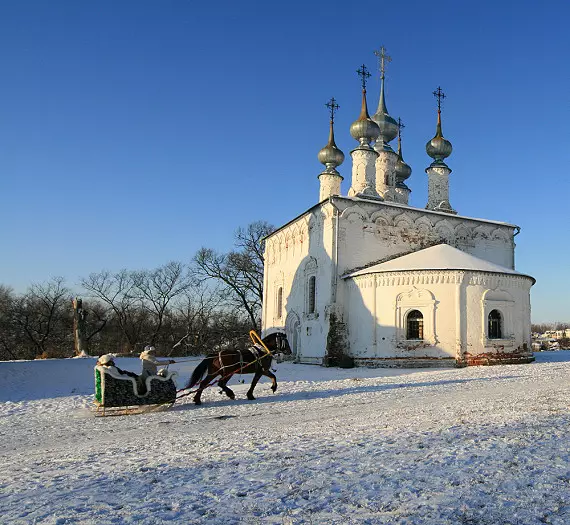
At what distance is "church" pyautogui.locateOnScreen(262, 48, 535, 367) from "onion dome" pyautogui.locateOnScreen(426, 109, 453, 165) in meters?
0.06

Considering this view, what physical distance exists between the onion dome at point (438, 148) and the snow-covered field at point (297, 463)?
2027 centimetres

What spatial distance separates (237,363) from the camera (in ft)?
35.7

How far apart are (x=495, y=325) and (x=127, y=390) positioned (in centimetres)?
1595

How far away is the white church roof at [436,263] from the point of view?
2002 cm

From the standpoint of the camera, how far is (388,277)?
20625 millimetres

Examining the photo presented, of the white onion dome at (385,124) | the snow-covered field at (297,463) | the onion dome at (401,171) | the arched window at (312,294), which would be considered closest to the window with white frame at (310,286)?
the arched window at (312,294)

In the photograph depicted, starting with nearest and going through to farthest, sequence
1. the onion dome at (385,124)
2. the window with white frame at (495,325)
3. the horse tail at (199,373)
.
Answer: the horse tail at (199,373), the window with white frame at (495,325), the onion dome at (385,124)

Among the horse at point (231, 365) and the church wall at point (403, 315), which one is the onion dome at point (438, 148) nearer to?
the church wall at point (403, 315)

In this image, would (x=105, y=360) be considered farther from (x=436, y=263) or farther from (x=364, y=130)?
Answer: (x=364, y=130)

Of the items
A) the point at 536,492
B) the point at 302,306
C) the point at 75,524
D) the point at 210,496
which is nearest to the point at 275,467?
the point at 210,496

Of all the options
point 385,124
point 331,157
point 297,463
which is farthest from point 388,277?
point 297,463

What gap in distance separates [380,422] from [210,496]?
4.13 metres

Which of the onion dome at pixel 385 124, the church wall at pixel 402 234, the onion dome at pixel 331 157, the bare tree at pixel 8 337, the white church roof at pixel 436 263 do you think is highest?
the onion dome at pixel 385 124

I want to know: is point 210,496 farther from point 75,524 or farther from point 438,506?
point 438,506
